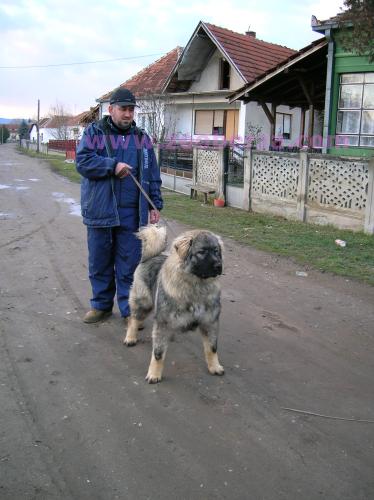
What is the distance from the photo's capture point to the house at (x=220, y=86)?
22.2m

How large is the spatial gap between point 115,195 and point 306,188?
7123mm

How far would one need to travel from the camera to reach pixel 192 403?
136 inches

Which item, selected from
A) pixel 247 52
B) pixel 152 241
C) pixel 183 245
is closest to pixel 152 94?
pixel 247 52

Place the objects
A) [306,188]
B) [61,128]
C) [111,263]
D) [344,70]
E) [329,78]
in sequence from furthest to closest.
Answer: [61,128] → [329,78] → [344,70] → [306,188] → [111,263]

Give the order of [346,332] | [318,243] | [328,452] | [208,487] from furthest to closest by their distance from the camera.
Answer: [318,243], [346,332], [328,452], [208,487]

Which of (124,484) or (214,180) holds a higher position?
(214,180)

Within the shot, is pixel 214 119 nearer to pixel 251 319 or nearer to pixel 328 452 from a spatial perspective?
pixel 251 319

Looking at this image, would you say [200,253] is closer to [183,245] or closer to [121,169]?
[183,245]

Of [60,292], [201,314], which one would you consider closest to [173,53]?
[60,292]

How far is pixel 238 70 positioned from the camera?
69.9ft

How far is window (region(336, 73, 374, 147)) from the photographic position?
43.5ft

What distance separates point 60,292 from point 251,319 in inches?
89.6

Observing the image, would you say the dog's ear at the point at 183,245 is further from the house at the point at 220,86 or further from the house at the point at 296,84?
the house at the point at 220,86

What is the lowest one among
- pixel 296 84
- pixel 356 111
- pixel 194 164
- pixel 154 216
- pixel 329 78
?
pixel 154 216
